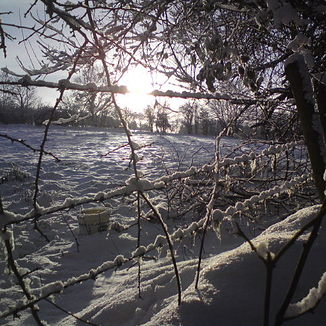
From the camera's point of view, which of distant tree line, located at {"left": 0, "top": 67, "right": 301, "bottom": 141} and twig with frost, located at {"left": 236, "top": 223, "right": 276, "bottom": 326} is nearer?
twig with frost, located at {"left": 236, "top": 223, "right": 276, "bottom": 326}

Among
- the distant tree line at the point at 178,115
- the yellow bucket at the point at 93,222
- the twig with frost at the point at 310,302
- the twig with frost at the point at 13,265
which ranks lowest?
the yellow bucket at the point at 93,222

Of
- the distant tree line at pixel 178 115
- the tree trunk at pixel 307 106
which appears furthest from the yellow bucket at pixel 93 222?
the tree trunk at pixel 307 106

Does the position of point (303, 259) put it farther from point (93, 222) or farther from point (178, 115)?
point (93, 222)

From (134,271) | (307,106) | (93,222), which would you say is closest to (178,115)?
(307,106)

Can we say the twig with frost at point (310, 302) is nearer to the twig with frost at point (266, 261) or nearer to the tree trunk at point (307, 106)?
the twig with frost at point (266, 261)

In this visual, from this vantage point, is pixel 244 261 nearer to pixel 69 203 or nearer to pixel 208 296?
pixel 208 296

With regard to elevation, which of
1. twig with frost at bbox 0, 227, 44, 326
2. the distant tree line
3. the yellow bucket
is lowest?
the yellow bucket

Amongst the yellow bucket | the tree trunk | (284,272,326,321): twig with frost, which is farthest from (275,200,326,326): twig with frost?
the yellow bucket

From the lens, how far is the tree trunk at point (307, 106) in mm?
1304

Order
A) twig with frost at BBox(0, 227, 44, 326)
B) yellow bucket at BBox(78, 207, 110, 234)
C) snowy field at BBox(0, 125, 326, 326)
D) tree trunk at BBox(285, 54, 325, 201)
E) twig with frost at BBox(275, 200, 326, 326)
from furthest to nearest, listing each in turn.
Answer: yellow bucket at BBox(78, 207, 110, 234)
tree trunk at BBox(285, 54, 325, 201)
snowy field at BBox(0, 125, 326, 326)
twig with frost at BBox(0, 227, 44, 326)
twig with frost at BBox(275, 200, 326, 326)

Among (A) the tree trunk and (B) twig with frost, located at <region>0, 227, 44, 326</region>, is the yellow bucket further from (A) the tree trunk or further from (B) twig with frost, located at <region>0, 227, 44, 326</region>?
(B) twig with frost, located at <region>0, 227, 44, 326</region>

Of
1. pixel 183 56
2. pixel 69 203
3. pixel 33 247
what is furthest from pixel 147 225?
pixel 69 203

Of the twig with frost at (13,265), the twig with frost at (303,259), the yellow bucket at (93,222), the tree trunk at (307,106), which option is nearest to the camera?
the twig with frost at (303,259)

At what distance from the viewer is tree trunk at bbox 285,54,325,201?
4.28ft
